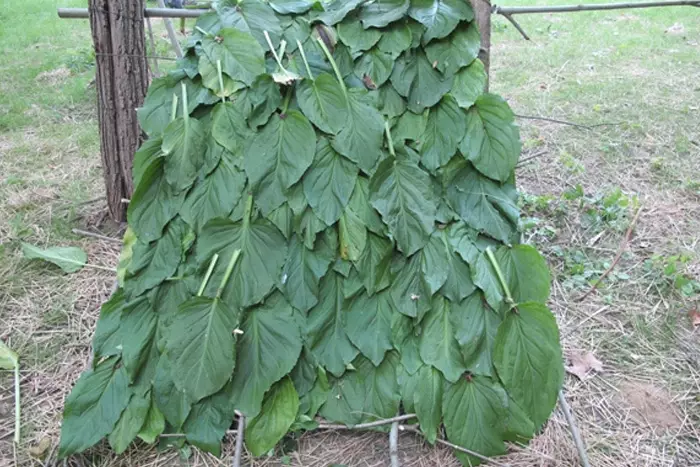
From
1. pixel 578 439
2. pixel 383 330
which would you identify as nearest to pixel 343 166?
pixel 383 330

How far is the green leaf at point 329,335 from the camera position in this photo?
50.9 inches

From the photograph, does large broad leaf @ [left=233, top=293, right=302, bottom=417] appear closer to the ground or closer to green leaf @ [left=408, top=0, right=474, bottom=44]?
the ground

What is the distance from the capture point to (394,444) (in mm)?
1256

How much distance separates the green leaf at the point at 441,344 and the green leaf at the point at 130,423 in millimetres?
726

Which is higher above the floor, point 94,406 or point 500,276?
point 500,276

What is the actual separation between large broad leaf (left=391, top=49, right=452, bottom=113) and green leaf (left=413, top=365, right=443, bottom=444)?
71 cm

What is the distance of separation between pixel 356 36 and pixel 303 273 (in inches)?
25.4

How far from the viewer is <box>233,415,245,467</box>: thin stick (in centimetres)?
122

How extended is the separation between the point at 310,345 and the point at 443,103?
729mm

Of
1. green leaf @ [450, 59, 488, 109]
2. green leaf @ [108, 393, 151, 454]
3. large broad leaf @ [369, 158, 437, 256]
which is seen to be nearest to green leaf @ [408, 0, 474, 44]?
green leaf @ [450, 59, 488, 109]

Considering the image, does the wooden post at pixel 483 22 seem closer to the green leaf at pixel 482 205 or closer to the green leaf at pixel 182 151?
the green leaf at pixel 482 205

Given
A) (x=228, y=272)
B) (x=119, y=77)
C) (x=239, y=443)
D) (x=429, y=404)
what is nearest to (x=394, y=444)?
(x=429, y=404)

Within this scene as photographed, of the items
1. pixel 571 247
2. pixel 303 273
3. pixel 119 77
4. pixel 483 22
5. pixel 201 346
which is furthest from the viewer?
pixel 571 247

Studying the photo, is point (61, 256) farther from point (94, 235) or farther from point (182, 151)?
point (182, 151)
